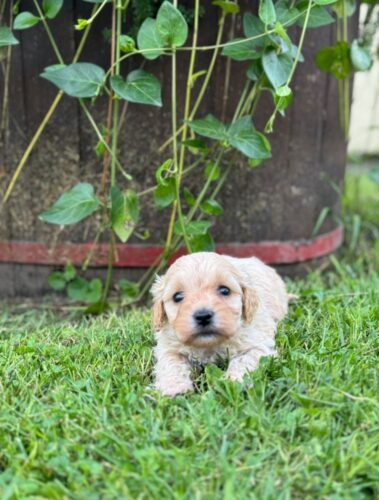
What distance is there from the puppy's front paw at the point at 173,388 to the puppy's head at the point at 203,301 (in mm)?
140

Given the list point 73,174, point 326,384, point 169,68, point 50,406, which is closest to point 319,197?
point 169,68

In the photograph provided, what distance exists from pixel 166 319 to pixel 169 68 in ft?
5.09

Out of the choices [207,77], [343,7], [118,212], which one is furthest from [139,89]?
[343,7]

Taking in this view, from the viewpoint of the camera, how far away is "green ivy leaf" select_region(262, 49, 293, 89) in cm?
272

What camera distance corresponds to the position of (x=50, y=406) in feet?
6.42

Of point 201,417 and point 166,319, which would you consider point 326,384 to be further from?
point 166,319

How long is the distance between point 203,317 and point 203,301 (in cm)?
6

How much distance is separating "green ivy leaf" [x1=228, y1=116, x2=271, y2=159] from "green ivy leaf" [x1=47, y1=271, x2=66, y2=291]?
128cm

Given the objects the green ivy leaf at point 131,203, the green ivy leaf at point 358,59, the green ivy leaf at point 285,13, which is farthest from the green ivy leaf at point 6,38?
the green ivy leaf at point 358,59

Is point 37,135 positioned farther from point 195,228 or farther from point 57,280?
point 195,228

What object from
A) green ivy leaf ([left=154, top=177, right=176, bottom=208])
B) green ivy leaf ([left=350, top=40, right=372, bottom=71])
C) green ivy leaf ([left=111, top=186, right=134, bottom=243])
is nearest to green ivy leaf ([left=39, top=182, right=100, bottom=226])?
green ivy leaf ([left=111, top=186, right=134, bottom=243])

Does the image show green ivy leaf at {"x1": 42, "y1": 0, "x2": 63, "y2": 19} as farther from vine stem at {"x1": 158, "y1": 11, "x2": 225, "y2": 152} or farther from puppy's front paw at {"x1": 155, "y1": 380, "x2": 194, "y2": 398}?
puppy's front paw at {"x1": 155, "y1": 380, "x2": 194, "y2": 398}

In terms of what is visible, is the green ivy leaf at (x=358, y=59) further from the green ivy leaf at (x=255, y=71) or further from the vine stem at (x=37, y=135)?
the vine stem at (x=37, y=135)

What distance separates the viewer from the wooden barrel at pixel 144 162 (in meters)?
3.37
